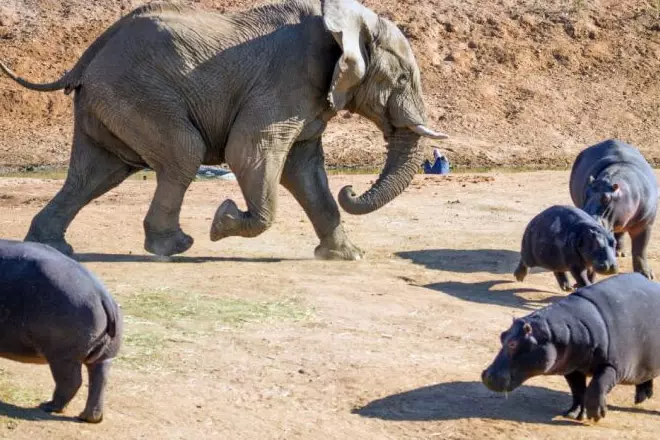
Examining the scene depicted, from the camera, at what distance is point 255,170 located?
1111 centimetres

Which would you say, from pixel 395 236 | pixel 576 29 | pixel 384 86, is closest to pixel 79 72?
pixel 384 86

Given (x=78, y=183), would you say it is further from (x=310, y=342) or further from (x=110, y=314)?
(x=110, y=314)

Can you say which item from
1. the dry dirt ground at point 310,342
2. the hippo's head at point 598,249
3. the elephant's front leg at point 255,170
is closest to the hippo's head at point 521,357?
the dry dirt ground at point 310,342

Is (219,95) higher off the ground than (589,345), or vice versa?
(219,95)

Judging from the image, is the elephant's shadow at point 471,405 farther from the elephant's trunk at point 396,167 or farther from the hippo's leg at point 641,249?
the hippo's leg at point 641,249

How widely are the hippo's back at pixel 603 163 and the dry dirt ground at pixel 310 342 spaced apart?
32.9 inches

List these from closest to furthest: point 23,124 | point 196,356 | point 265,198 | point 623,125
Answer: point 196,356, point 265,198, point 23,124, point 623,125

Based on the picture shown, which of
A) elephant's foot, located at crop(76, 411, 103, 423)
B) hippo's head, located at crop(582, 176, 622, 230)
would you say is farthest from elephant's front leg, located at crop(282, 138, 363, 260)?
elephant's foot, located at crop(76, 411, 103, 423)

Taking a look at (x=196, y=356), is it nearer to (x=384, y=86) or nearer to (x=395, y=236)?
(x=384, y=86)

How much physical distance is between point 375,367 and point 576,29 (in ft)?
73.4

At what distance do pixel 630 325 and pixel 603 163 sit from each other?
491cm

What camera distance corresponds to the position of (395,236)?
1354 cm

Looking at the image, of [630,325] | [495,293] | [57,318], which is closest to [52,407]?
[57,318]

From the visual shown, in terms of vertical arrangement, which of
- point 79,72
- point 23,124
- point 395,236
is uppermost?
point 79,72
